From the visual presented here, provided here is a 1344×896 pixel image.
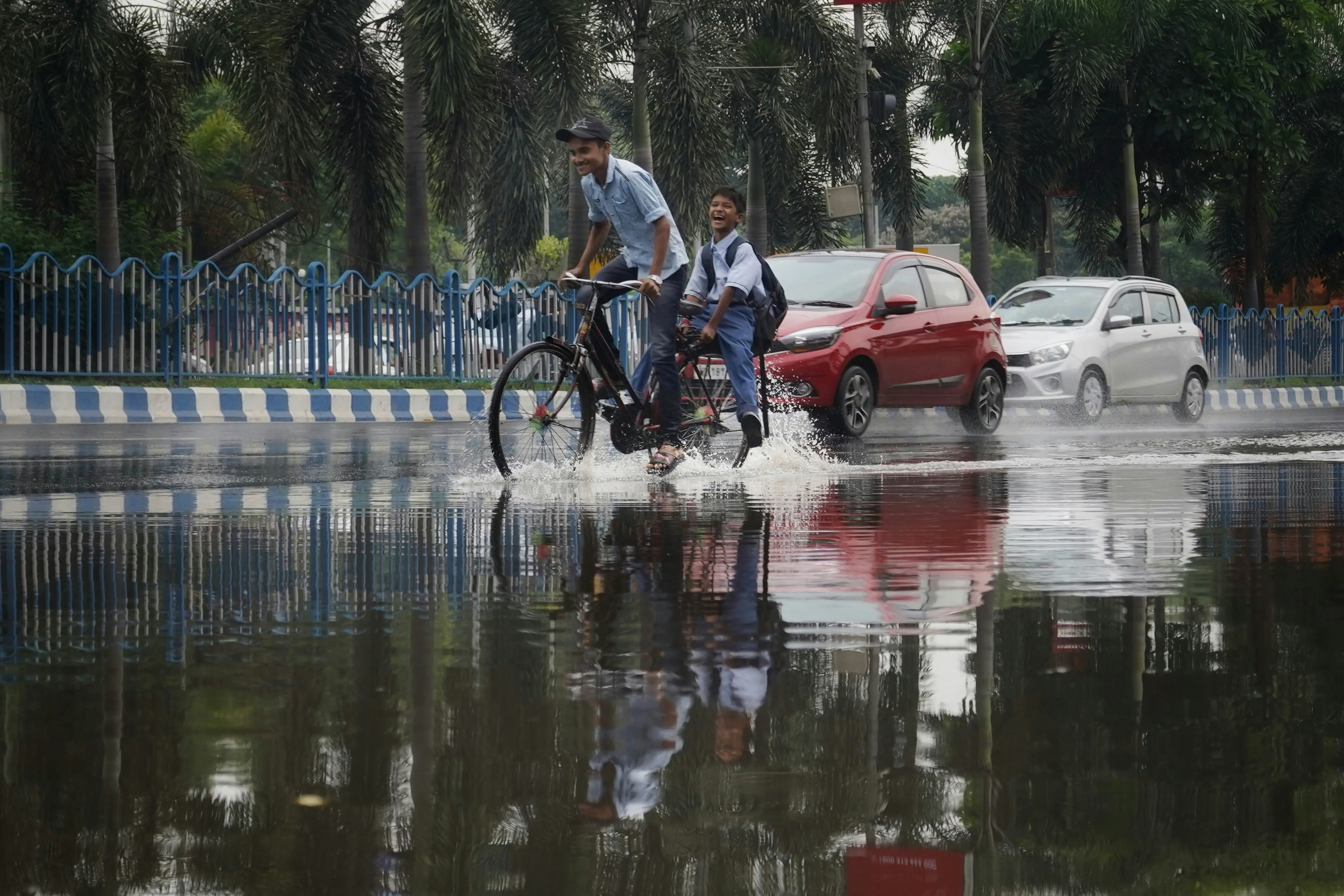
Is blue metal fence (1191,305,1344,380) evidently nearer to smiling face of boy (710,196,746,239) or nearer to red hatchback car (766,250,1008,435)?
red hatchback car (766,250,1008,435)

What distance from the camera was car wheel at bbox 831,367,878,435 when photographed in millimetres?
16078

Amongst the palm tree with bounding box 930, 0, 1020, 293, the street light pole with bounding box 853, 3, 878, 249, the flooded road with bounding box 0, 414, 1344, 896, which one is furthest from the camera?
the palm tree with bounding box 930, 0, 1020, 293

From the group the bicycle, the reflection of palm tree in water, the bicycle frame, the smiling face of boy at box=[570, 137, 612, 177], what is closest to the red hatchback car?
the bicycle

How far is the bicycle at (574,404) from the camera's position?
34.9 feet

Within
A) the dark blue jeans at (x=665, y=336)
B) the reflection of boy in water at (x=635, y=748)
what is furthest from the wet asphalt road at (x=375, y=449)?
the reflection of boy in water at (x=635, y=748)

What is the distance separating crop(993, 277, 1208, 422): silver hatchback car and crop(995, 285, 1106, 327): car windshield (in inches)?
0.5

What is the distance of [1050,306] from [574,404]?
13.1m

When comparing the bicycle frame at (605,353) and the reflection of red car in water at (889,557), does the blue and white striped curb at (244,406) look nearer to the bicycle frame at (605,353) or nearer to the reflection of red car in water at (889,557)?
the bicycle frame at (605,353)

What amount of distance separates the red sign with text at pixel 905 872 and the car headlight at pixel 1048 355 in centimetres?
1926

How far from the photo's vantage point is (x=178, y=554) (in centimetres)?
694

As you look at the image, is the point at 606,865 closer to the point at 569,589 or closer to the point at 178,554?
Result: the point at 569,589

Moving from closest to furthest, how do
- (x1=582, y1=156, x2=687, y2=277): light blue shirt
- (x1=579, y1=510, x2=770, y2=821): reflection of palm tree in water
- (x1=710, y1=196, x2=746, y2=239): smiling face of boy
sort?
(x1=579, y1=510, x2=770, y2=821): reflection of palm tree in water
(x1=582, y1=156, x2=687, y2=277): light blue shirt
(x1=710, y1=196, x2=746, y2=239): smiling face of boy

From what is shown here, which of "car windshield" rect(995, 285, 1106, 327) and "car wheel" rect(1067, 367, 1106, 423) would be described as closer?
"car wheel" rect(1067, 367, 1106, 423)

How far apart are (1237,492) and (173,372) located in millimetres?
13599
